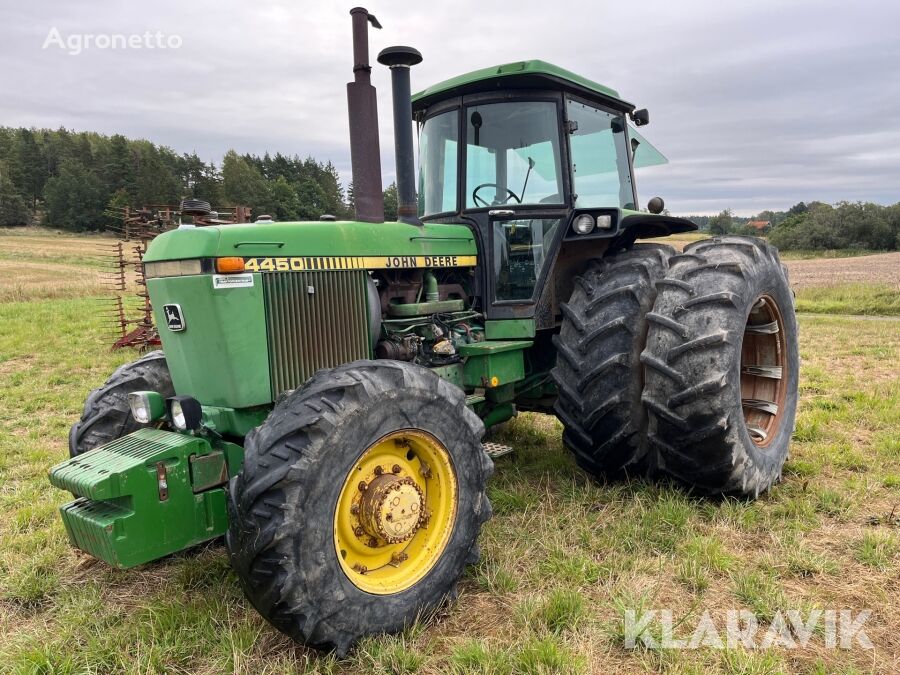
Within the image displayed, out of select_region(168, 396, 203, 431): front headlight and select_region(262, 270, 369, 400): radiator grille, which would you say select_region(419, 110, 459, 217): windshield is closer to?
select_region(262, 270, 369, 400): radiator grille

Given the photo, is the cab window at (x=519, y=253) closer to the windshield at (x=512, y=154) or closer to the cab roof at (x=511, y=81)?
the windshield at (x=512, y=154)

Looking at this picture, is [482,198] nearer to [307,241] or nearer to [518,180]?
[518,180]

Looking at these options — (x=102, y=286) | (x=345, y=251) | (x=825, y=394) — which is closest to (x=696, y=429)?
(x=345, y=251)

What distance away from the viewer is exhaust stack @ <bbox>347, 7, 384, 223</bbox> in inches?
135

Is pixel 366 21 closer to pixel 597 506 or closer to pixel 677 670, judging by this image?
pixel 597 506

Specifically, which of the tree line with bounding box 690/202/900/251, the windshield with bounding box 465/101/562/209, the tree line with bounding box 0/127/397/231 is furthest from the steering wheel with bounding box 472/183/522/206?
the tree line with bounding box 690/202/900/251

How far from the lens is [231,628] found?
105 inches

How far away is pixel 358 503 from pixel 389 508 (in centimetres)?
13

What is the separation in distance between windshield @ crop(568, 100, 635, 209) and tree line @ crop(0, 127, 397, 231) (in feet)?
113

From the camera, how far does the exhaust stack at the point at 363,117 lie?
135 inches

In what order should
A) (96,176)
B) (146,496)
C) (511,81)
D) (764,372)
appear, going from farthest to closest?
(96,176), (764,372), (511,81), (146,496)

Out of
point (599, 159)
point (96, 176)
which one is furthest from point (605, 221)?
point (96, 176)

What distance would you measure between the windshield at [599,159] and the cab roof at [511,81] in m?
0.15

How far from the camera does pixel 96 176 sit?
184 ft
